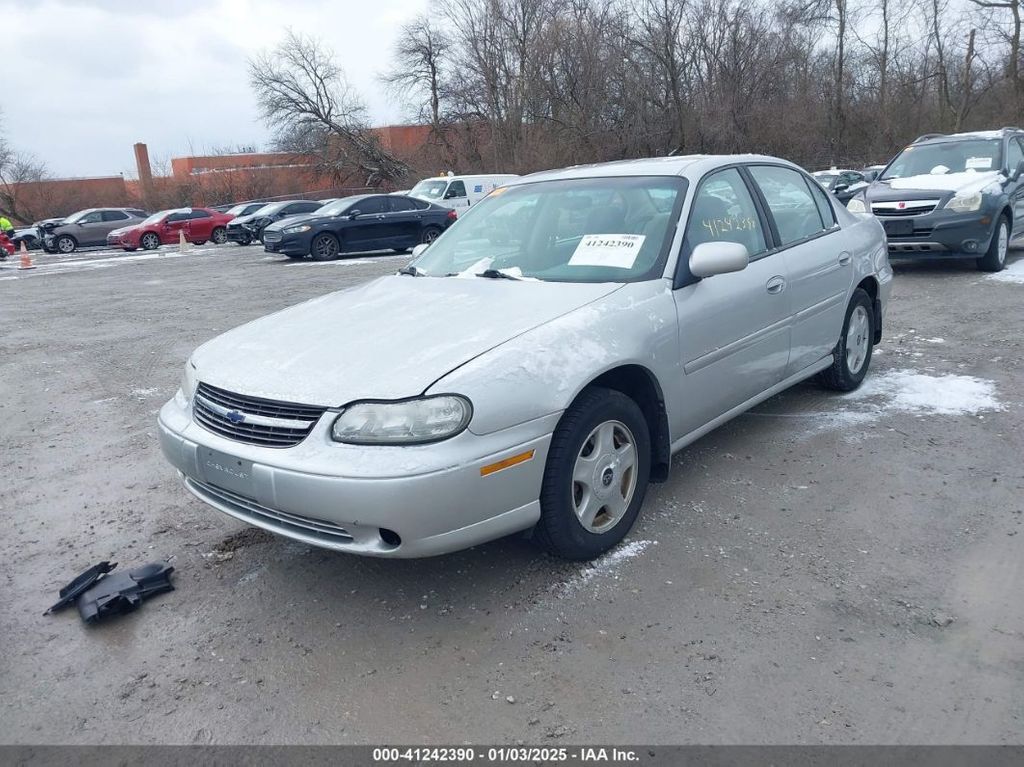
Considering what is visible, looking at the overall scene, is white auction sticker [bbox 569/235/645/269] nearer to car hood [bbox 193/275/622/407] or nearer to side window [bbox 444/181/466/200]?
car hood [bbox 193/275/622/407]

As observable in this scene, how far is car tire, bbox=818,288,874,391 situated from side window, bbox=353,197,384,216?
15479 mm

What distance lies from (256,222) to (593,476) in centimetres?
2505

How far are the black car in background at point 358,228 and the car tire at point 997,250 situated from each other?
12.5 meters

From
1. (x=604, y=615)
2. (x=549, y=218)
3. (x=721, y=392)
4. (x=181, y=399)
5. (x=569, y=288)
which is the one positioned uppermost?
(x=549, y=218)

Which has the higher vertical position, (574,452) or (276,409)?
(276,409)

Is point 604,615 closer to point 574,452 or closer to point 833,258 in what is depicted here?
point 574,452

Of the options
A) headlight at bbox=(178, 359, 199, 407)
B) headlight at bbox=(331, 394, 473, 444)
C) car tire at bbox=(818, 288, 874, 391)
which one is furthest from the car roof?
headlight at bbox=(178, 359, 199, 407)

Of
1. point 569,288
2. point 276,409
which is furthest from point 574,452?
point 276,409

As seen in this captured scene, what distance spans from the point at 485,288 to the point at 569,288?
17.2 inches

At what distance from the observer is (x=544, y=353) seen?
318 centimetres

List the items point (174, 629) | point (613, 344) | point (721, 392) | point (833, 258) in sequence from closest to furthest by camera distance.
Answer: point (174, 629) < point (613, 344) < point (721, 392) < point (833, 258)

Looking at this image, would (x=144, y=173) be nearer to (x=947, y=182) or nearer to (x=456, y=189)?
(x=456, y=189)

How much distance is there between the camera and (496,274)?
13.6ft

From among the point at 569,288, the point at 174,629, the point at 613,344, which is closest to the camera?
the point at 174,629
